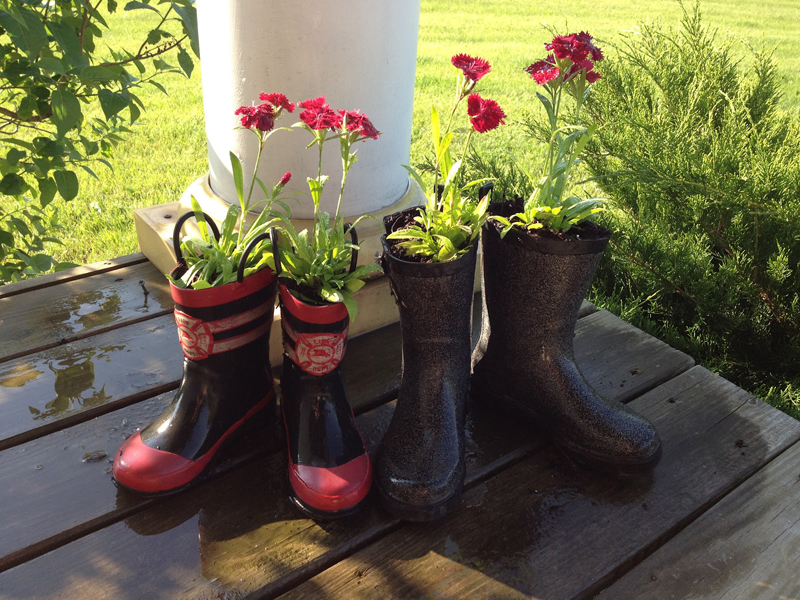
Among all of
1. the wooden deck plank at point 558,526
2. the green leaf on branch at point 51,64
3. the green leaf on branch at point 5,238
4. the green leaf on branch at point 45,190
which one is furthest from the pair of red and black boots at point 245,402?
the green leaf on branch at point 5,238

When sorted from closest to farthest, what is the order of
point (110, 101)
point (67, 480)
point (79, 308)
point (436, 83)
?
1. point (67, 480)
2. point (110, 101)
3. point (79, 308)
4. point (436, 83)

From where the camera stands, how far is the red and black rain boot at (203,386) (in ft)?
3.87

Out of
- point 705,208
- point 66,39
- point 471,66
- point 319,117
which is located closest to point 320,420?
point 319,117

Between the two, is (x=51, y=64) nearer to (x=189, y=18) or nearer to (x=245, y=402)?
(x=189, y=18)

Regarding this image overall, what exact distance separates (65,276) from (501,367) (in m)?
1.35

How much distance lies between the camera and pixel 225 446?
1285 millimetres

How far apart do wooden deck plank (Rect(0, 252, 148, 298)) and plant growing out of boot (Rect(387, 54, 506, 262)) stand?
113cm

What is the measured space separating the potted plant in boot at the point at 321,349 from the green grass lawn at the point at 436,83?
462 millimetres

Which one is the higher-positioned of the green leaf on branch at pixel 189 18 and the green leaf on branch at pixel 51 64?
the green leaf on branch at pixel 189 18

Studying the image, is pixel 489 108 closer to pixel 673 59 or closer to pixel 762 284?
pixel 762 284

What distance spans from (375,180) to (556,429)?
0.82 metres

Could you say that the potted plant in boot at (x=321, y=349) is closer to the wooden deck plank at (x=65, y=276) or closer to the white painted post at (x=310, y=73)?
the white painted post at (x=310, y=73)

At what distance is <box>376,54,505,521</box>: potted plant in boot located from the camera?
115cm

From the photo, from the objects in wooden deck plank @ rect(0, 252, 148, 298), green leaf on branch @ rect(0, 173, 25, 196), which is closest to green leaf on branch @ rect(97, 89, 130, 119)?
green leaf on branch @ rect(0, 173, 25, 196)
